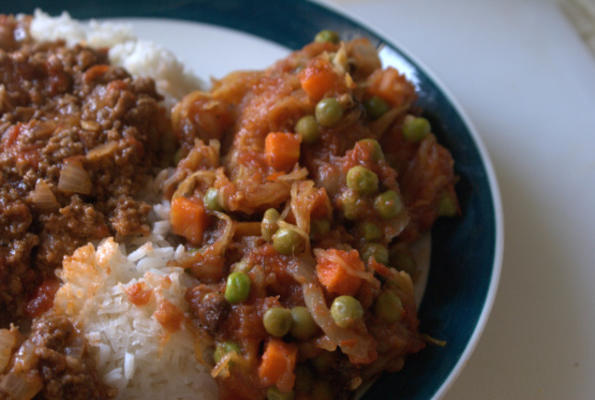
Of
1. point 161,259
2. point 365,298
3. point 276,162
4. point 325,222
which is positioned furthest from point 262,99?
point 365,298

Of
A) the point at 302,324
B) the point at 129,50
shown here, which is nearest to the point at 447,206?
the point at 302,324

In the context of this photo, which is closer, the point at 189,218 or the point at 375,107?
the point at 189,218

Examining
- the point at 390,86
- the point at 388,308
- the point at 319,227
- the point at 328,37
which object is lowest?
the point at 388,308

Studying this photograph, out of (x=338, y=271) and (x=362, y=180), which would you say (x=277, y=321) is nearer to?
(x=338, y=271)

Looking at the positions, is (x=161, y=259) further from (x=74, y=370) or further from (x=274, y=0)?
(x=274, y=0)

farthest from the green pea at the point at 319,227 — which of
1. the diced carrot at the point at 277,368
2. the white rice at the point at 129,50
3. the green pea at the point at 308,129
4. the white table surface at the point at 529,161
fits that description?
the white rice at the point at 129,50

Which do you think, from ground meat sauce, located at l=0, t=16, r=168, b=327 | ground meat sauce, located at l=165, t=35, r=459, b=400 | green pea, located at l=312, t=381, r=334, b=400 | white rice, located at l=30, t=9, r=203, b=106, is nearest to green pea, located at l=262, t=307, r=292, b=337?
ground meat sauce, located at l=165, t=35, r=459, b=400

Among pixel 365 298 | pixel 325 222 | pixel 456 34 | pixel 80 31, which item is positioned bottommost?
pixel 365 298
